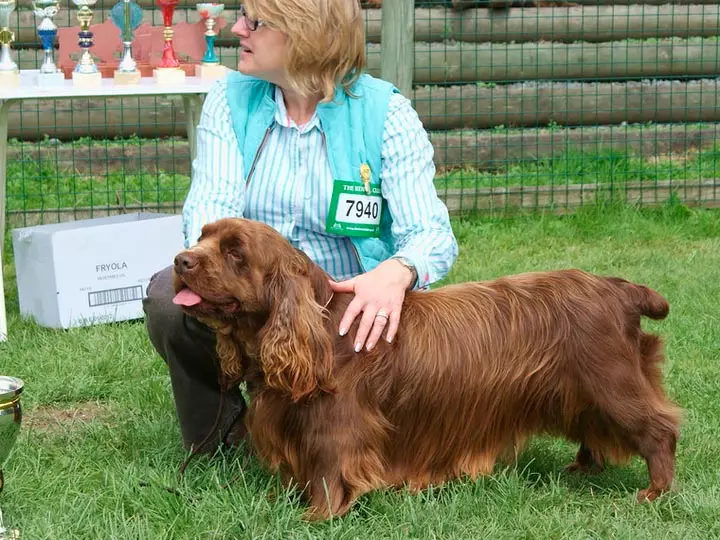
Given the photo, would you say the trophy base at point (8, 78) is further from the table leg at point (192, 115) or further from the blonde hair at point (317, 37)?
the blonde hair at point (317, 37)

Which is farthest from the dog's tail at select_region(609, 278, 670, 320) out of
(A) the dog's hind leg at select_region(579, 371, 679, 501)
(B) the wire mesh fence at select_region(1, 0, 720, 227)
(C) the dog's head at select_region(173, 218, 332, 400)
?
(B) the wire mesh fence at select_region(1, 0, 720, 227)

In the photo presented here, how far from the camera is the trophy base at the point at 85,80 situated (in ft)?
16.3

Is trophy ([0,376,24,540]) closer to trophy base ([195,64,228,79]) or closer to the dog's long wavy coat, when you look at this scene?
the dog's long wavy coat

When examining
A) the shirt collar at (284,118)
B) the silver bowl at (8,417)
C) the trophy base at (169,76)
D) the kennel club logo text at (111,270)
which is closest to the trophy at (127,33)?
the trophy base at (169,76)

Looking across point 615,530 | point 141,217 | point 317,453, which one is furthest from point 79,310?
point 615,530

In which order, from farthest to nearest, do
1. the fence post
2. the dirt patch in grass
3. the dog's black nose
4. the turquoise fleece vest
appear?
the fence post
the dirt patch in grass
the turquoise fleece vest
the dog's black nose

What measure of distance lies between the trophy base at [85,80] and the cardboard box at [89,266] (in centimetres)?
67

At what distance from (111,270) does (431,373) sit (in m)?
2.56

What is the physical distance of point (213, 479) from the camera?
3.22 meters

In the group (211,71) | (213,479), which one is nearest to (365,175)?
(213,479)

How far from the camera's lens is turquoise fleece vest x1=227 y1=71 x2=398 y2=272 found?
3430mm

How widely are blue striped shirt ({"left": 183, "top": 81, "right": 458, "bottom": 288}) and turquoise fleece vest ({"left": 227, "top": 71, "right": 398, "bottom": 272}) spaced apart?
26mm

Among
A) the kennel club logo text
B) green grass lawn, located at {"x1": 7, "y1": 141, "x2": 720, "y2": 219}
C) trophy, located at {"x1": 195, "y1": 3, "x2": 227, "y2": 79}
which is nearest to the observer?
trophy, located at {"x1": 195, "y1": 3, "x2": 227, "y2": 79}

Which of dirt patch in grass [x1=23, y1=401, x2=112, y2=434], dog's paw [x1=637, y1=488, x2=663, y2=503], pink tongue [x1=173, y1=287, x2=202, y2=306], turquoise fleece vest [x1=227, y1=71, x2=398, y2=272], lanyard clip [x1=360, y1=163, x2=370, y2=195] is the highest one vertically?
turquoise fleece vest [x1=227, y1=71, x2=398, y2=272]
